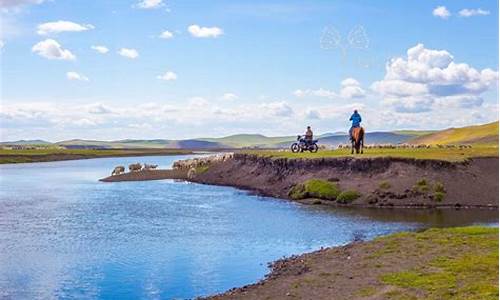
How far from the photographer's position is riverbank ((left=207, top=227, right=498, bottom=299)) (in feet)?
77.6

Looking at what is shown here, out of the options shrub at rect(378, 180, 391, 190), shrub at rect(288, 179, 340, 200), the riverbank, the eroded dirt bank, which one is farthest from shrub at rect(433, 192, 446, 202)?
the riverbank

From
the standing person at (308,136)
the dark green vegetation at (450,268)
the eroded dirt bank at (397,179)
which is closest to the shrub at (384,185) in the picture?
the eroded dirt bank at (397,179)

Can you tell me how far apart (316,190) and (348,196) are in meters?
4.72

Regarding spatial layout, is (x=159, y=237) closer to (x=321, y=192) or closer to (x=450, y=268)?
(x=450, y=268)

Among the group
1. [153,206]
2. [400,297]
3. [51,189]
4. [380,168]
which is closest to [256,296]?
[400,297]

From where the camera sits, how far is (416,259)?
2986 cm

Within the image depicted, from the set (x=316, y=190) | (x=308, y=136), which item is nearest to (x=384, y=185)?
(x=316, y=190)

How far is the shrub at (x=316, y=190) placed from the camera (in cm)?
6719

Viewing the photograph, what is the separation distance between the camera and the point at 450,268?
26.7m

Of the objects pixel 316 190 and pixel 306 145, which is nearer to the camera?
pixel 316 190

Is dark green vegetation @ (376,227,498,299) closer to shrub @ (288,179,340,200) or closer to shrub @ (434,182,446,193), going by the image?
shrub @ (434,182,446,193)

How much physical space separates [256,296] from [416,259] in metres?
8.70

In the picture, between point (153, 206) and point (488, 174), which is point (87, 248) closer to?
point (153, 206)

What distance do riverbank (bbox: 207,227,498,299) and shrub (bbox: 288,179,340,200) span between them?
1199 inches
